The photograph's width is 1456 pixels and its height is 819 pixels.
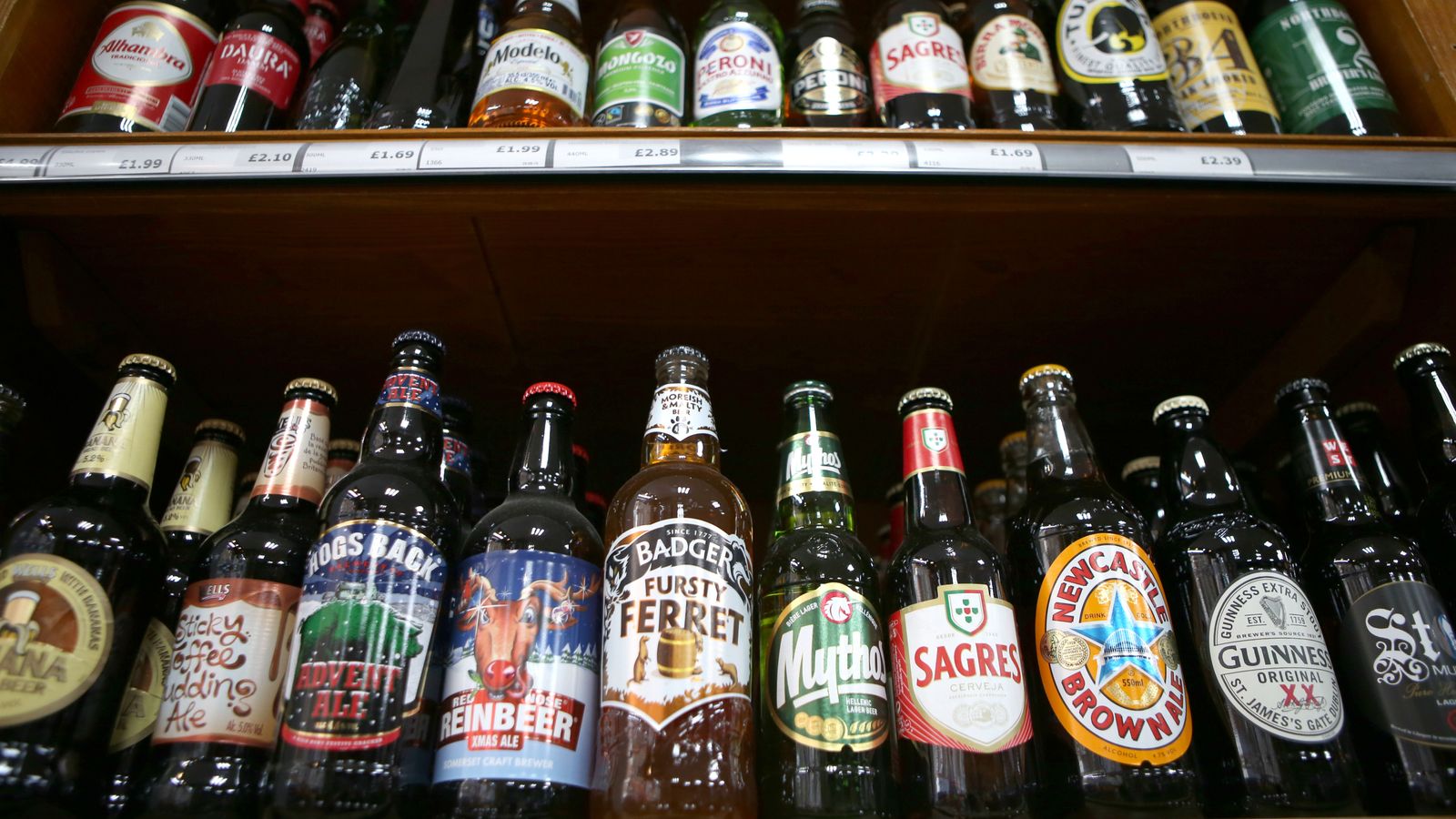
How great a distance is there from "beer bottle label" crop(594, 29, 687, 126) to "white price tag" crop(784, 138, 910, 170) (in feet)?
1.05

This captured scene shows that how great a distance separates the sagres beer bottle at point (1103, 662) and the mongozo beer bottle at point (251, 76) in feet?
3.91

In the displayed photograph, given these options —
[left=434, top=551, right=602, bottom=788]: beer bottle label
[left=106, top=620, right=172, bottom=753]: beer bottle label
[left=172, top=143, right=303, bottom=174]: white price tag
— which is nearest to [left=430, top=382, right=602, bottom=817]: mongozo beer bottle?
[left=434, top=551, right=602, bottom=788]: beer bottle label

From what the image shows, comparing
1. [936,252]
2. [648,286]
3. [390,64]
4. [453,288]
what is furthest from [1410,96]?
[390,64]

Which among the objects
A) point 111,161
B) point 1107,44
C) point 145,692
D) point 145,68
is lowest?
point 145,692

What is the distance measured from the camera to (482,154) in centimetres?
101

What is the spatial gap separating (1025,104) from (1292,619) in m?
0.79

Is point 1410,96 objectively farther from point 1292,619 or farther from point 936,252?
point 1292,619

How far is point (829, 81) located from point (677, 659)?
35.4 inches

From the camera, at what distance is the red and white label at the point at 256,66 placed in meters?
1.32

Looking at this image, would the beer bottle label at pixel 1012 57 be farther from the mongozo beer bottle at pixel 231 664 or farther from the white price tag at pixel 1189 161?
the mongozo beer bottle at pixel 231 664

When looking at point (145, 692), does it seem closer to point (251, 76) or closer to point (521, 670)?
point (521, 670)

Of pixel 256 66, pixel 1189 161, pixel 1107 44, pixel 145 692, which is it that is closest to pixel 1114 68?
pixel 1107 44

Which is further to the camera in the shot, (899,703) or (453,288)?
(453,288)

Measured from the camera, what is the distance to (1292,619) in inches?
37.5
